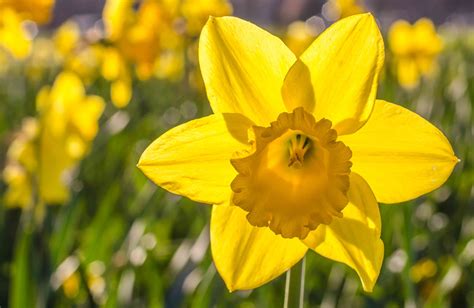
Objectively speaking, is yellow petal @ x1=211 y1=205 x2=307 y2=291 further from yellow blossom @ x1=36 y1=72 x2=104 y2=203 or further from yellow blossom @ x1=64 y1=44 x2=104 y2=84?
yellow blossom @ x1=64 y1=44 x2=104 y2=84

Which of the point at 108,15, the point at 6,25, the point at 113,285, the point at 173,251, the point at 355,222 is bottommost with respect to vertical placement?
the point at 173,251

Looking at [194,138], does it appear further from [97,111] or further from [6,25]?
[97,111]

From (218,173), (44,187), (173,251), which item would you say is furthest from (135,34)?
(218,173)

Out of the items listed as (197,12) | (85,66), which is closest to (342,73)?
(197,12)

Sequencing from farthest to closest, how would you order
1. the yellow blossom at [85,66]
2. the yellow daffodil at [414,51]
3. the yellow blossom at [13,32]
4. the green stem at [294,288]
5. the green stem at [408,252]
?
the yellow blossom at [85,66]
the yellow daffodil at [414,51]
the yellow blossom at [13,32]
the green stem at [408,252]
the green stem at [294,288]

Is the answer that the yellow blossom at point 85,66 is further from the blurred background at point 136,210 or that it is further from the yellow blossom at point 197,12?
the yellow blossom at point 197,12

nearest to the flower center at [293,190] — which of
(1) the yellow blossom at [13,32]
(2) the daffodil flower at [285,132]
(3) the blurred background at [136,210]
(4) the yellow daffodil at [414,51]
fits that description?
(2) the daffodil flower at [285,132]

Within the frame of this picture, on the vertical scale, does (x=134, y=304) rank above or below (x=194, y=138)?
below
